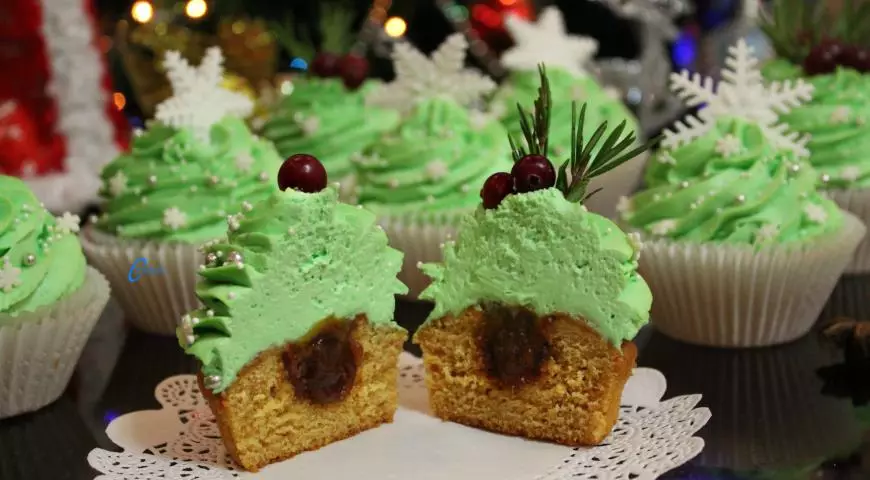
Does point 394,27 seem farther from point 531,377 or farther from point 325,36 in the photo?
point 531,377

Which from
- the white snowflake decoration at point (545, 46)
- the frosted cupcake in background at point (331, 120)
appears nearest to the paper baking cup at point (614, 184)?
the white snowflake decoration at point (545, 46)

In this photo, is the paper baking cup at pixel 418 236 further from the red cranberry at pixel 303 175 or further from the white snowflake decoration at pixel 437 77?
the red cranberry at pixel 303 175

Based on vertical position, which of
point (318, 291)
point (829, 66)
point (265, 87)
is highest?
point (265, 87)

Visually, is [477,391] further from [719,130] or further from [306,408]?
[719,130]

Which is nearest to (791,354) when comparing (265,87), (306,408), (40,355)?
(306,408)

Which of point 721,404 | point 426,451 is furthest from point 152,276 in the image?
point 721,404
